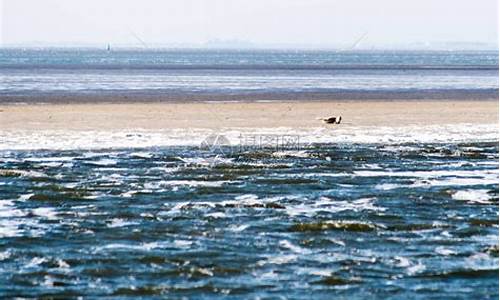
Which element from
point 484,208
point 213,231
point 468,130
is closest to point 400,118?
point 468,130

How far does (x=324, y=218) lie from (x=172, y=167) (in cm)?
713

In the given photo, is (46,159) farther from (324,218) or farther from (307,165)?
(324,218)

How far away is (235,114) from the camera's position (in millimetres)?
40125

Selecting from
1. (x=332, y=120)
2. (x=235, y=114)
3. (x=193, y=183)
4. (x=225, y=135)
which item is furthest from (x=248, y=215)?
(x=235, y=114)

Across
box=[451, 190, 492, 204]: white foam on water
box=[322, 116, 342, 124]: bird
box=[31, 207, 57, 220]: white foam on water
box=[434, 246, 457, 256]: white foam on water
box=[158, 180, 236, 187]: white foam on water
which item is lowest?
box=[322, 116, 342, 124]: bird

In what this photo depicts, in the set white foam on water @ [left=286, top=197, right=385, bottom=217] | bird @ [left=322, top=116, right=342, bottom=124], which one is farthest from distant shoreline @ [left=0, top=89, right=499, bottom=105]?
white foam on water @ [left=286, top=197, right=385, bottom=217]

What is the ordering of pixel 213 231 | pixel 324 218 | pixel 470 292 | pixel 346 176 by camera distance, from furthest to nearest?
pixel 346 176 → pixel 324 218 → pixel 213 231 → pixel 470 292

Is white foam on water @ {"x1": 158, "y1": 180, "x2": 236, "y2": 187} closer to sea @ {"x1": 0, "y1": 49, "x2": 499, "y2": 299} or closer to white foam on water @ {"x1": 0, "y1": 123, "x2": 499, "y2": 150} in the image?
sea @ {"x1": 0, "y1": 49, "x2": 499, "y2": 299}

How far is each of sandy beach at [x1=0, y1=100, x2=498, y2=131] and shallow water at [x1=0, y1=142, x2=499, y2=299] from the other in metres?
8.16

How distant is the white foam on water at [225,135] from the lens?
2956 centimetres

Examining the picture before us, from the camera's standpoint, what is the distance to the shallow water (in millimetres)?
14094

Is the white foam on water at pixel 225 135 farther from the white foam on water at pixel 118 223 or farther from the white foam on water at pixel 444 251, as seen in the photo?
the white foam on water at pixel 444 251

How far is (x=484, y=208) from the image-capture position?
63.9ft

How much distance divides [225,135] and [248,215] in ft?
43.9
